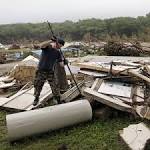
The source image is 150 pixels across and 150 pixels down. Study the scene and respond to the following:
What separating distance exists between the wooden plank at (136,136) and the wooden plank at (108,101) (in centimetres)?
106

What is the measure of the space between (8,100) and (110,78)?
8.72 ft

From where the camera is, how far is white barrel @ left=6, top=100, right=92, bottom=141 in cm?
702

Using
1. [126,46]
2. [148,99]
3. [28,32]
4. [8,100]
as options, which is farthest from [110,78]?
[28,32]

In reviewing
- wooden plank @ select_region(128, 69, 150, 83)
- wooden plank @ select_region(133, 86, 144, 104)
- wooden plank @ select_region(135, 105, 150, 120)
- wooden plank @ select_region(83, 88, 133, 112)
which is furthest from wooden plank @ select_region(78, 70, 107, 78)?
wooden plank @ select_region(135, 105, 150, 120)

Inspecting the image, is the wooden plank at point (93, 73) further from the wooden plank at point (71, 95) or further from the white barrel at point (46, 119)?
the white barrel at point (46, 119)

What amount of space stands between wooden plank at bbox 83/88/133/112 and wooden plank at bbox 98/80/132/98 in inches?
16.5

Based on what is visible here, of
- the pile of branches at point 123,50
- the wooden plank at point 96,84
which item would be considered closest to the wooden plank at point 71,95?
the wooden plank at point 96,84

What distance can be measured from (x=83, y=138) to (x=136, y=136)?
3.78 ft

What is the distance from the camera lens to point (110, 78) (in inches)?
362

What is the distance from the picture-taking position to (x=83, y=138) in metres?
7.02

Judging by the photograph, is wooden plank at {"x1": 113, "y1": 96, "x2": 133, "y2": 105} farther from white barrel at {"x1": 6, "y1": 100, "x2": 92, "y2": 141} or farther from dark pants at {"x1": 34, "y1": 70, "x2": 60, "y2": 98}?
dark pants at {"x1": 34, "y1": 70, "x2": 60, "y2": 98}

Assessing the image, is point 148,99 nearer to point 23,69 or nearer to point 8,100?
point 8,100

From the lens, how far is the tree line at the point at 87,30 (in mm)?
42597

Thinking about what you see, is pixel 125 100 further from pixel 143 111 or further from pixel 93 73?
pixel 93 73
